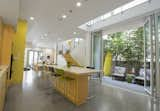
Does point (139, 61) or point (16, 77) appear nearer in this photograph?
point (16, 77)

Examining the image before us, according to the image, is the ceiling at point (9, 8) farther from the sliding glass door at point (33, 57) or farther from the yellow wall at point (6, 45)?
the sliding glass door at point (33, 57)

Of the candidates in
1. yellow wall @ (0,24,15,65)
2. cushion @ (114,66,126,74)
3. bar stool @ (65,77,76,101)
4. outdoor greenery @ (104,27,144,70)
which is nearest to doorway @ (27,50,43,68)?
outdoor greenery @ (104,27,144,70)

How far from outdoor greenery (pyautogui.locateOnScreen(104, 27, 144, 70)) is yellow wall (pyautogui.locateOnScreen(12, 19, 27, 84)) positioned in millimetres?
6395

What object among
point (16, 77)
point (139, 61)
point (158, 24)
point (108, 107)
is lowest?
point (108, 107)

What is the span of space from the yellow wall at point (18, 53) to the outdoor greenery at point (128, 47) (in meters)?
6.39

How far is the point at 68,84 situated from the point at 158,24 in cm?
399

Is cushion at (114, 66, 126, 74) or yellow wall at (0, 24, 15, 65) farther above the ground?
yellow wall at (0, 24, 15, 65)

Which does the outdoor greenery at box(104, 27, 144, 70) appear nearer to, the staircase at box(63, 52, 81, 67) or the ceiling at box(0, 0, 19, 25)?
the staircase at box(63, 52, 81, 67)

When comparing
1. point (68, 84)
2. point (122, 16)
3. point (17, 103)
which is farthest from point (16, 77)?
point (122, 16)

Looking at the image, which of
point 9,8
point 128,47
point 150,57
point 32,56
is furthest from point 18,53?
point 32,56

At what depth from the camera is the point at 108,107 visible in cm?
312

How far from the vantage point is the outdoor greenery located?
8078 mm

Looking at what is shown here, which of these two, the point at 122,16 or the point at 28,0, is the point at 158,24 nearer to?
the point at 122,16

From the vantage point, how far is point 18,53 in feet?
18.7
